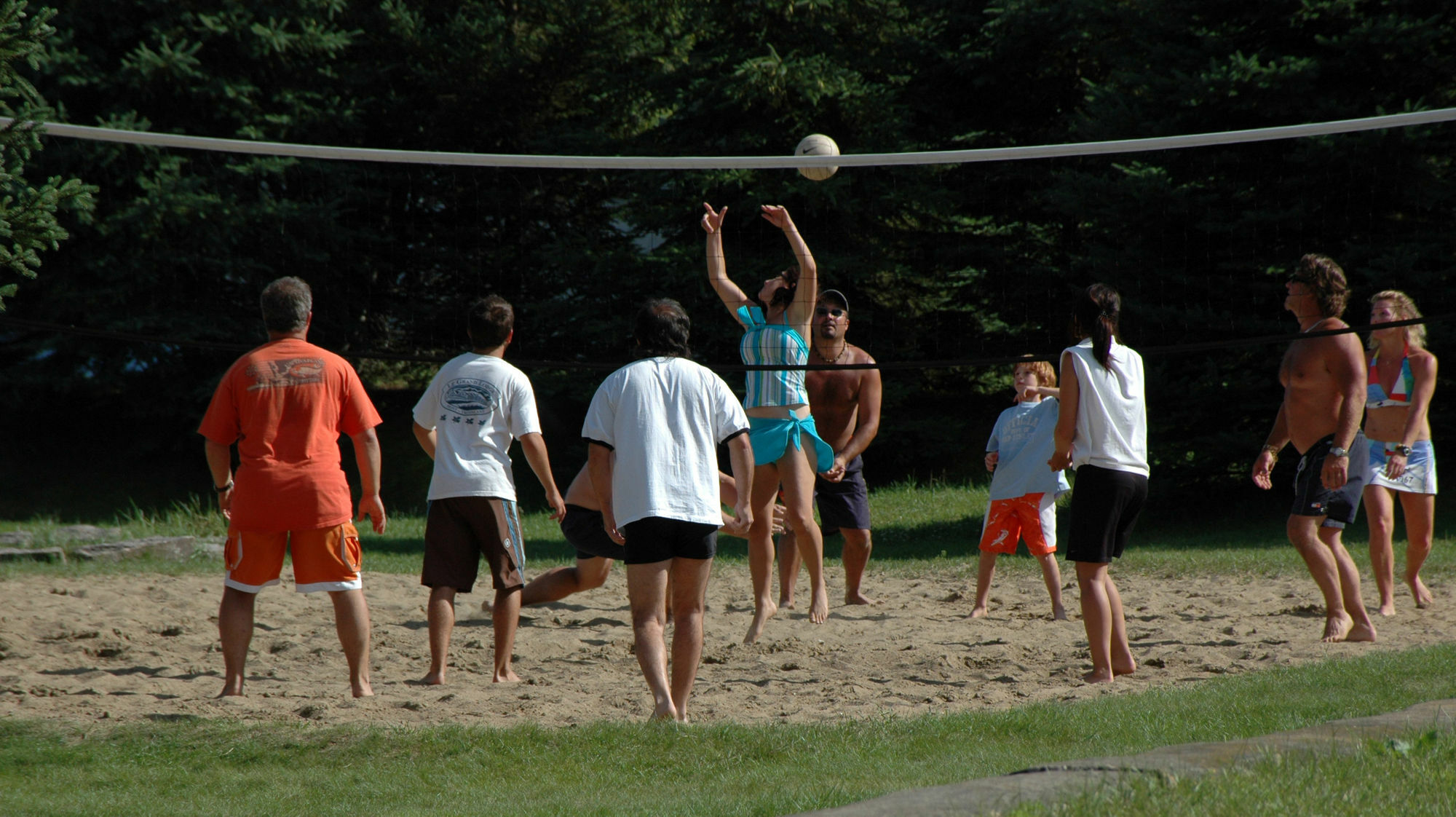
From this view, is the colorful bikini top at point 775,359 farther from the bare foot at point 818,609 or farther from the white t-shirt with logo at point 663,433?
the white t-shirt with logo at point 663,433

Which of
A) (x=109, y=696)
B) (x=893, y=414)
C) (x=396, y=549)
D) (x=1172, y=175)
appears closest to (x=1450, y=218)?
(x=1172, y=175)

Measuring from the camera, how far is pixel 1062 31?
18.8m

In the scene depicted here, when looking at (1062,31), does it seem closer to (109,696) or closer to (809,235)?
(809,235)

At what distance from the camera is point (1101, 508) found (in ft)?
16.8

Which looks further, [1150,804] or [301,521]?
[301,521]

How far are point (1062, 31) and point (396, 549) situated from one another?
41.9 ft

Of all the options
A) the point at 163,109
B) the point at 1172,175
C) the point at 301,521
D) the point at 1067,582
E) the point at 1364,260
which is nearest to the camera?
the point at 301,521

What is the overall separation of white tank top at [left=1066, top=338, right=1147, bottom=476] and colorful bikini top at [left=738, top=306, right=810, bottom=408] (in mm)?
1680

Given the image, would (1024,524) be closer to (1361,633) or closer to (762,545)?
(762,545)

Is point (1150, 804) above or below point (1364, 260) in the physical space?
below

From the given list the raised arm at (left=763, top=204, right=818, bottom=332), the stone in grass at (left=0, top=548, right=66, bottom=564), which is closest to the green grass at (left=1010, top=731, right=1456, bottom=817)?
the raised arm at (left=763, top=204, right=818, bottom=332)

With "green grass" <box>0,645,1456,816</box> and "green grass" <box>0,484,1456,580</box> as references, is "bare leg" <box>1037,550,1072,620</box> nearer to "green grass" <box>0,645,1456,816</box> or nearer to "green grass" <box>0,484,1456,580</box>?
"green grass" <box>0,484,1456,580</box>

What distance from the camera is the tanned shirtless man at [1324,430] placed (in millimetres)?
5688

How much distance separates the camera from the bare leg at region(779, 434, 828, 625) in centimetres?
643
